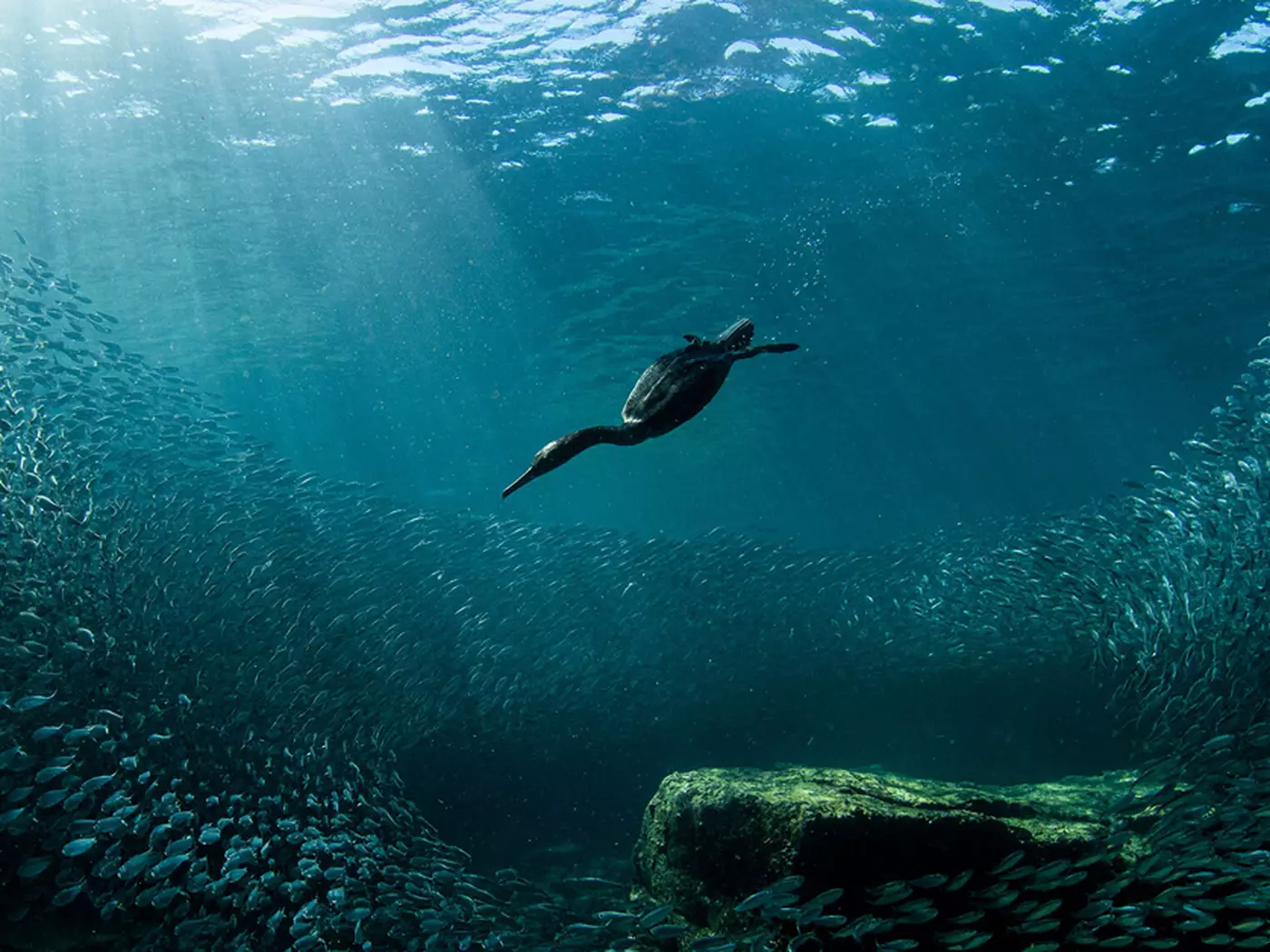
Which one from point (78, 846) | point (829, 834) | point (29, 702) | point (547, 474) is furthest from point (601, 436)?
point (547, 474)

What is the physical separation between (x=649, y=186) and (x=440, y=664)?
44.5ft

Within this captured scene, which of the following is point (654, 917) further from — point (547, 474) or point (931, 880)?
point (547, 474)

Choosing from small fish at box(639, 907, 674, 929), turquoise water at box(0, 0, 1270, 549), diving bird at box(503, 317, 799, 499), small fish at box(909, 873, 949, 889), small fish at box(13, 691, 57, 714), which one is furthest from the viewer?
turquoise water at box(0, 0, 1270, 549)

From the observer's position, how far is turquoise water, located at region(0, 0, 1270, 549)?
1466 centimetres

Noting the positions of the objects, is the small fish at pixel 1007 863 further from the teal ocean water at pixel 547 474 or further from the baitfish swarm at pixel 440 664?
the teal ocean water at pixel 547 474

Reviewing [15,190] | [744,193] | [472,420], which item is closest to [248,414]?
[472,420]

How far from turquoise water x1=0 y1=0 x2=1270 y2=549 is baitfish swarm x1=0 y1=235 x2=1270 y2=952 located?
483 centimetres

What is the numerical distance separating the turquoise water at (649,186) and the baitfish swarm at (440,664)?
4.83 meters

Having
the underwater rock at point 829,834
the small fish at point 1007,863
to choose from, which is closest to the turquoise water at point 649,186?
the underwater rock at point 829,834

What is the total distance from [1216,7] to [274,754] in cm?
2003

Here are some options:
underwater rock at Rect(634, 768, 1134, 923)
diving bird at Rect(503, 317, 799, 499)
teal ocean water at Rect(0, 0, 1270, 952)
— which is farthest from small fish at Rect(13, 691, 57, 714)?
diving bird at Rect(503, 317, 799, 499)

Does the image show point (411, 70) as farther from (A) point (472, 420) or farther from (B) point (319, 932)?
(A) point (472, 420)

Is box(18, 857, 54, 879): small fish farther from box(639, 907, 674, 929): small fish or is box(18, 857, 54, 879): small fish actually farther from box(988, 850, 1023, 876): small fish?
box(988, 850, 1023, 876): small fish

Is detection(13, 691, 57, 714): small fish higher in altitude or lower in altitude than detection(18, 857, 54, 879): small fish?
higher
